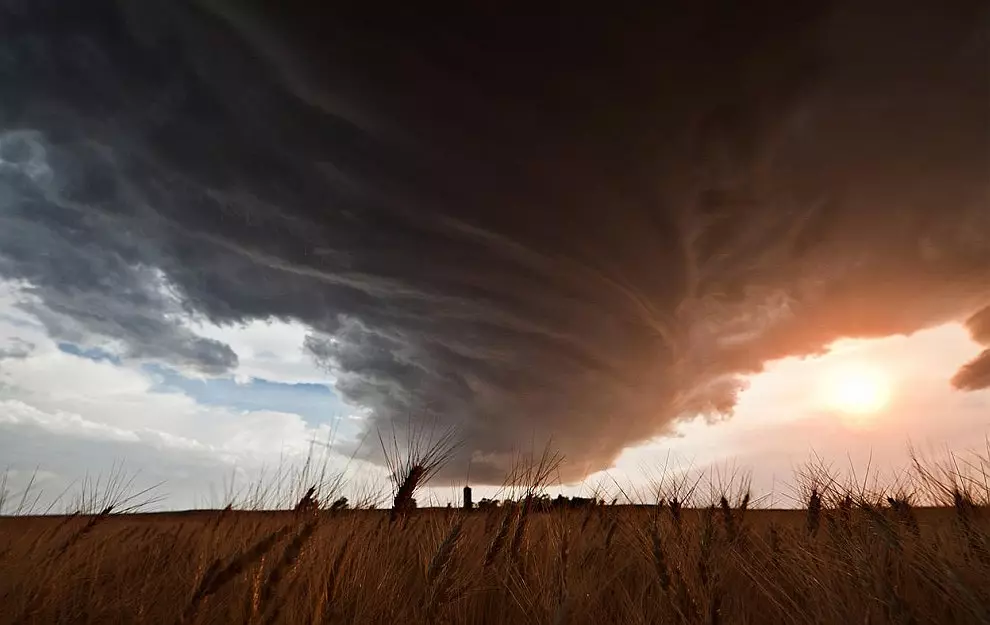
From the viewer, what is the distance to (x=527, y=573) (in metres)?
5.74

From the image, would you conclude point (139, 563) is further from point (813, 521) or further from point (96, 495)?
point (813, 521)

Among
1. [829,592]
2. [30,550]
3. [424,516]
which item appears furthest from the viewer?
[424,516]

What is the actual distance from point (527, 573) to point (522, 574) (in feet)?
0.27

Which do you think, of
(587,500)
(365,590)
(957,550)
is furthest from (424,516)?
(957,550)

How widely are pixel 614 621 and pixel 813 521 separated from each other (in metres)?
5.93

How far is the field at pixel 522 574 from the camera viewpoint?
364 centimetres

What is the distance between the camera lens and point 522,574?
5.80m

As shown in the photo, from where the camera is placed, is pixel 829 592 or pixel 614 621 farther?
pixel 614 621

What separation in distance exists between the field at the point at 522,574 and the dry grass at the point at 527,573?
0.02 metres

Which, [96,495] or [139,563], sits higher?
[96,495]

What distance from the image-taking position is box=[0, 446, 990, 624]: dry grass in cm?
365

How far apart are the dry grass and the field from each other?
2 cm

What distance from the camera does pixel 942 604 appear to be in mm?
4281

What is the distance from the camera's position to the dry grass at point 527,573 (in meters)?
3.65
